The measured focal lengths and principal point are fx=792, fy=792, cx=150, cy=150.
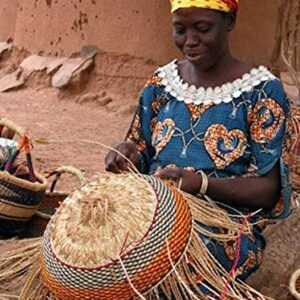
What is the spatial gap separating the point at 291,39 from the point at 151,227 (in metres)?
5.41

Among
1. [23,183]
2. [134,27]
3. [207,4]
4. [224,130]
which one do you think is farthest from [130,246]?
[134,27]

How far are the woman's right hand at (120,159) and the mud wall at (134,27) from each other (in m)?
4.25

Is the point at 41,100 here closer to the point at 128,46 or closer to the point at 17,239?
the point at 128,46

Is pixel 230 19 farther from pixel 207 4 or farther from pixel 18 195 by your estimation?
pixel 18 195

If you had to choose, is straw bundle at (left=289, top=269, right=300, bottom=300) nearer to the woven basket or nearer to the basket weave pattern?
the basket weave pattern

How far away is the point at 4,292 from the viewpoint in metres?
2.91

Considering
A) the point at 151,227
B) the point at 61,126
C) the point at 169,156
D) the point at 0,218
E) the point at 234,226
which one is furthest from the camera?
the point at 61,126

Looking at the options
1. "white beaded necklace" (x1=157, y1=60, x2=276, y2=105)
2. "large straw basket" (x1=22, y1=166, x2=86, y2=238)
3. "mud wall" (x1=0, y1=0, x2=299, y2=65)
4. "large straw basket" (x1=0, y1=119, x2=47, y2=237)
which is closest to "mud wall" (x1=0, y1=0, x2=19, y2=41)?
"mud wall" (x1=0, y1=0, x2=299, y2=65)

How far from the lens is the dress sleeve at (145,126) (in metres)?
2.92

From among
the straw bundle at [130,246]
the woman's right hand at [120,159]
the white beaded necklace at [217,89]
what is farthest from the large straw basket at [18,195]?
the straw bundle at [130,246]

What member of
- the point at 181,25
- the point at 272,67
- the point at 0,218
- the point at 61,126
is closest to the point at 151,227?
the point at 181,25

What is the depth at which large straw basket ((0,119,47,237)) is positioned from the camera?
11.3 feet

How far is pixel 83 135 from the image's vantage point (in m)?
6.60

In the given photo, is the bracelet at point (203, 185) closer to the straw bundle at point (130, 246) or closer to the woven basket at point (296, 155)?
the straw bundle at point (130, 246)
